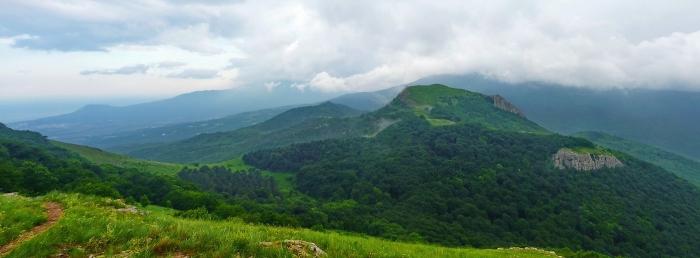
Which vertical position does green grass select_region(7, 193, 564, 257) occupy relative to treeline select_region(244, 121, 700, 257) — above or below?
above

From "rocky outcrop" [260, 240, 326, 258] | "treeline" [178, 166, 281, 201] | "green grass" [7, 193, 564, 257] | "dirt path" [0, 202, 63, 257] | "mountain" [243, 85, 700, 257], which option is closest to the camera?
"green grass" [7, 193, 564, 257]

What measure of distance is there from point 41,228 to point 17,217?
1.68 metres

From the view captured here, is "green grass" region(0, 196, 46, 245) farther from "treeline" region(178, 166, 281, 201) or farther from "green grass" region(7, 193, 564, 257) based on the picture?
"treeline" region(178, 166, 281, 201)

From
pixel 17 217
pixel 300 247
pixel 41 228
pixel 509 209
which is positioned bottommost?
pixel 509 209

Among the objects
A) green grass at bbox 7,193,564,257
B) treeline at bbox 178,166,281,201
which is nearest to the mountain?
treeline at bbox 178,166,281,201

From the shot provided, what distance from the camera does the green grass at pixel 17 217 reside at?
16.2 metres

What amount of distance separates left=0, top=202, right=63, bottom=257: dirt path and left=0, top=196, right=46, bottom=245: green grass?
0.25m

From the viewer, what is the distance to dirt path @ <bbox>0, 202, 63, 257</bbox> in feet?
48.8

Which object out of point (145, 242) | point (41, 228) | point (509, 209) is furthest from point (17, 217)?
point (509, 209)

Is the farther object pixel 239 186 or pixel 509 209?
pixel 239 186

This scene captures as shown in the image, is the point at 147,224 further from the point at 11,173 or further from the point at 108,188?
the point at 11,173

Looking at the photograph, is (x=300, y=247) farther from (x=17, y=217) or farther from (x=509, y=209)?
(x=509, y=209)

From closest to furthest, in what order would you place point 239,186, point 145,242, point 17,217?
point 145,242 < point 17,217 < point 239,186

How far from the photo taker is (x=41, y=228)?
56.9 ft
